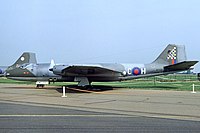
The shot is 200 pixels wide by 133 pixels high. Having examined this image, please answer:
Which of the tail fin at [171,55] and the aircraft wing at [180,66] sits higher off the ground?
the tail fin at [171,55]

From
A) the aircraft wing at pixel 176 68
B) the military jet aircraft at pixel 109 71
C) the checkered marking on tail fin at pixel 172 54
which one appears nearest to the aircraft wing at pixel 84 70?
the military jet aircraft at pixel 109 71

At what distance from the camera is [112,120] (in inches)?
364

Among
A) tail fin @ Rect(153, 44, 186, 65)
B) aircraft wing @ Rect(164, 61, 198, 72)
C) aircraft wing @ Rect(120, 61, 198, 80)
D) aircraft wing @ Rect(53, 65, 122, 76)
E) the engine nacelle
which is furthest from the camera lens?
→ tail fin @ Rect(153, 44, 186, 65)

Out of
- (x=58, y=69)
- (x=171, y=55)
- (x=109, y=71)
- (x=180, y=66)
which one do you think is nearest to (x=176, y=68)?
(x=180, y=66)

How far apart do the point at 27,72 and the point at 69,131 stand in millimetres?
23234

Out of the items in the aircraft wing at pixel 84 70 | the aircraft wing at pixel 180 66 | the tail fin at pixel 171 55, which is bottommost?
the aircraft wing at pixel 84 70

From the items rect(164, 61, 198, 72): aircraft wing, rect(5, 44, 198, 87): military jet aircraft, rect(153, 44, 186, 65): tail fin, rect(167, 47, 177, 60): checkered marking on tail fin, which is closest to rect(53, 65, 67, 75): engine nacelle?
rect(5, 44, 198, 87): military jet aircraft

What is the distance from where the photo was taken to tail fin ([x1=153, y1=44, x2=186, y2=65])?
101ft

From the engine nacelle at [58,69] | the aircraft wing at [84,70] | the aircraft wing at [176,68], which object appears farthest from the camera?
the aircraft wing at [176,68]

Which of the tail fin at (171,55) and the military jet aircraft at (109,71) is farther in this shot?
the tail fin at (171,55)

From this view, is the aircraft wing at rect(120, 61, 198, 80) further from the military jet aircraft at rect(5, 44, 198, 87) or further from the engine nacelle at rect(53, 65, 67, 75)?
the engine nacelle at rect(53, 65, 67, 75)

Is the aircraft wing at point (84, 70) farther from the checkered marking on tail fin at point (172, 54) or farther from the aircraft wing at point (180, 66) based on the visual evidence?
the checkered marking on tail fin at point (172, 54)

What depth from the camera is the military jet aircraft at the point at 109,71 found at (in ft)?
91.5

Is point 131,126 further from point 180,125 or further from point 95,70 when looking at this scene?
point 95,70
